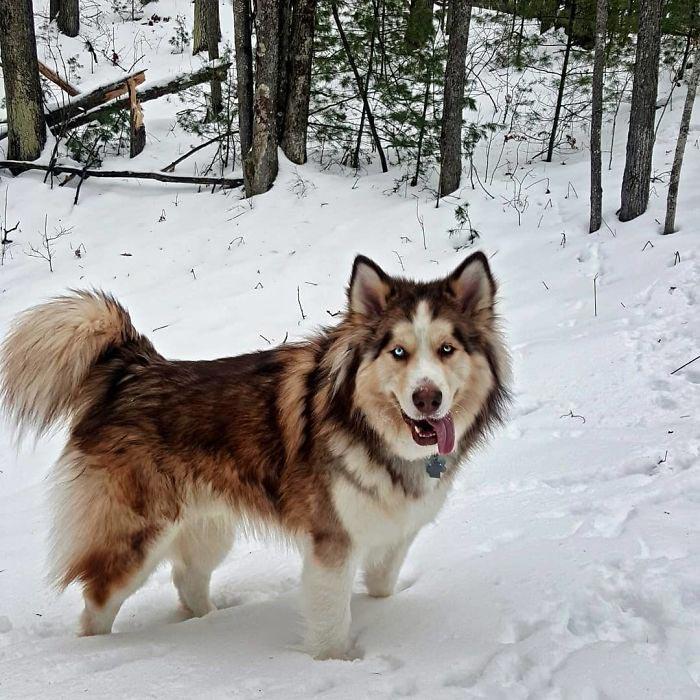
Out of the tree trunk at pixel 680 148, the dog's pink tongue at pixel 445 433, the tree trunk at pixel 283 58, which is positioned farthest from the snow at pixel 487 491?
the tree trunk at pixel 283 58

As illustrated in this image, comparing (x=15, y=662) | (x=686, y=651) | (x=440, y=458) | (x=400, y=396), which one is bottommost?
(x=15, y=662)

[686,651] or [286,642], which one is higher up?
[686,651]

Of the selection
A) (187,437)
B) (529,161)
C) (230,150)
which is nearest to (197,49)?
(230,150)

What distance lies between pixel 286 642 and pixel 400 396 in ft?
4.69

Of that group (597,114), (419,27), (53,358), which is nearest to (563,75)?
(419,27)

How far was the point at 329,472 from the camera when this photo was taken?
116 inches

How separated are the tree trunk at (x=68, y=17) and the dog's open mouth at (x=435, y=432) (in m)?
19.4

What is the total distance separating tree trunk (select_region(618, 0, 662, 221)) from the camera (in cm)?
722

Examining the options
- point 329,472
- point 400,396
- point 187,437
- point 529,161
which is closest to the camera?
point 400,396

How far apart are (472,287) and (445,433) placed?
0.70 meters

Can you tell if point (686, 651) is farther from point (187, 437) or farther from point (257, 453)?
point (187, 437)

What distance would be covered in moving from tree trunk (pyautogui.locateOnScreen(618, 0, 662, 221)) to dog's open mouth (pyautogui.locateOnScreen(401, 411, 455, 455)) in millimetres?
6096

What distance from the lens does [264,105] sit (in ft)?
30.5

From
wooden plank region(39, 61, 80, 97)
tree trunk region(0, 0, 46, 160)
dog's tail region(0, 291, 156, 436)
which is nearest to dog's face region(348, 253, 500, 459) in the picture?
dog's tail region(0, 291, 156, 436)
